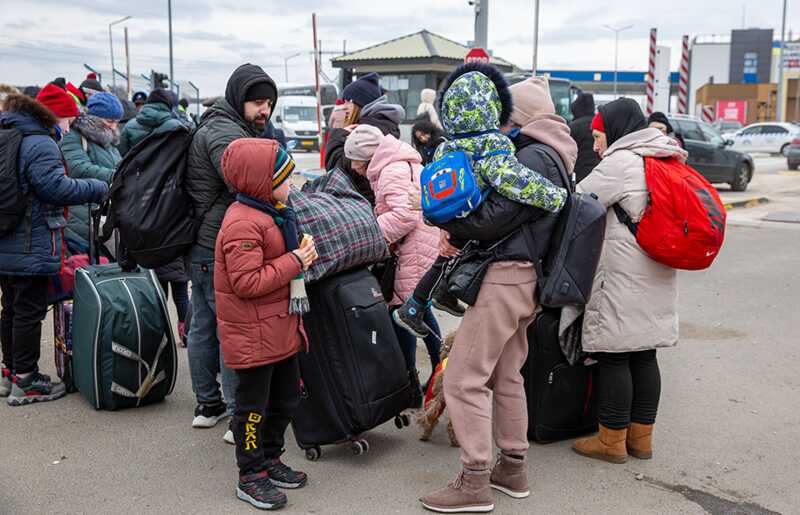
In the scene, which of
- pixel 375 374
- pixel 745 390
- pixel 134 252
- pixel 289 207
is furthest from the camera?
pixel 745 390

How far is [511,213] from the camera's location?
339 centimetres

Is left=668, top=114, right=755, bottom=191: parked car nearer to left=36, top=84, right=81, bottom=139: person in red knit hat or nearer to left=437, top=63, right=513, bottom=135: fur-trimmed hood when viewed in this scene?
left=36, top=84, right=81, bottom=139: person in red knit hat

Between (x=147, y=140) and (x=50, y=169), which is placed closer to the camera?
(x=147, y=140)

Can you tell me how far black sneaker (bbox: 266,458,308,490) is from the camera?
3.83 m

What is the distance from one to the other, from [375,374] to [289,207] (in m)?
0.94

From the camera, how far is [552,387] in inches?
167

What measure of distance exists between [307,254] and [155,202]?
3.58 feet

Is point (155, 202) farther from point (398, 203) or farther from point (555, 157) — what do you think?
point (555, 157)

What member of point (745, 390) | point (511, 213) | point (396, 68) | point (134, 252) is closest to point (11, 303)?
point (134, 252)

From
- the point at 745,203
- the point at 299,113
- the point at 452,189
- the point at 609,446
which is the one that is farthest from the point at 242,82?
the point at 299,113

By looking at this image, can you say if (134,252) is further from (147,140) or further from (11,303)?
(11,303)

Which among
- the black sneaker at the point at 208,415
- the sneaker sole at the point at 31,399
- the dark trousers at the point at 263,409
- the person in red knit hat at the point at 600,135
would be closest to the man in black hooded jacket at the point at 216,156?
the black sneaker at the point at 208,415

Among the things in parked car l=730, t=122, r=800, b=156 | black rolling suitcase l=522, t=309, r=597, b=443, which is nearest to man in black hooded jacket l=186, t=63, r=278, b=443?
black rolling suitcase l=522, t=309, r=597, b=443

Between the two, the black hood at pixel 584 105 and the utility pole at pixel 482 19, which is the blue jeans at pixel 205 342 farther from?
the utility pole at pixel 482 19
